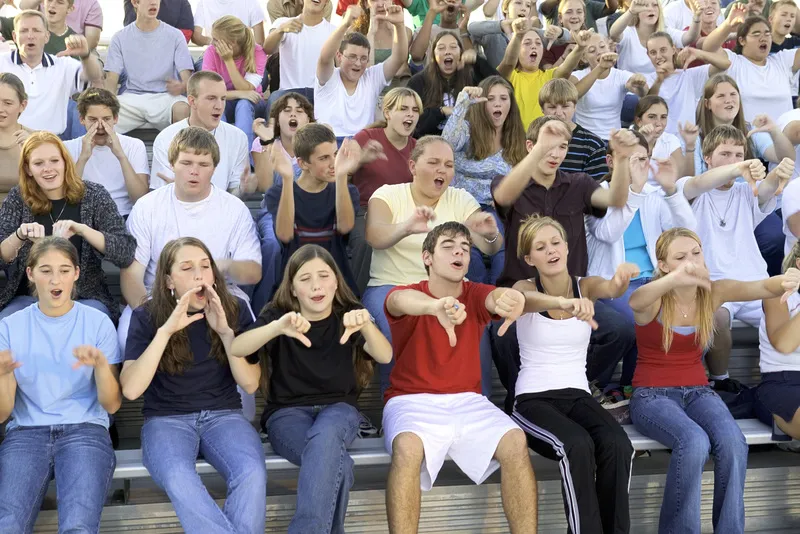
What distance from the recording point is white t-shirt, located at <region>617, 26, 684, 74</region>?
20.7 ft

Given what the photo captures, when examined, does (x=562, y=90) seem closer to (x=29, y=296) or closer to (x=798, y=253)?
(x=798, y=253)

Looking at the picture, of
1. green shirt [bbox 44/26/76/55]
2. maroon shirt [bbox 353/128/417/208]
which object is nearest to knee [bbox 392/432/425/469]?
maroon shirt [bbox 353/128/417/208]

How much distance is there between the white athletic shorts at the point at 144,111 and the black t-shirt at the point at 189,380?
236cm

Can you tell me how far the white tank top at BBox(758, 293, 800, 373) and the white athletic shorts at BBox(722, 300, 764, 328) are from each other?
1.26 ft

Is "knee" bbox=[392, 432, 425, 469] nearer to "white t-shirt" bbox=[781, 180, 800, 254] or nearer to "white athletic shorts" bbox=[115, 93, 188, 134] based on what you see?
"white t-shirt" bbox=[781, 180, 800, 254]

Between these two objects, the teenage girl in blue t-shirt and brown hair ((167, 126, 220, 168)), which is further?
brown hair ((167, 126, 220, 168))

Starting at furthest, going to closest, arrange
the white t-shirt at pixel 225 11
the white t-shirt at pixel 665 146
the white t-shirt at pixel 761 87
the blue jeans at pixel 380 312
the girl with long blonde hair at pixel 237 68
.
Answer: the white t-shirt at pixel 225 11 → the white t-shirt at pixel 761 87 → the girl with long blonde hair at pixel 237 68 → the white t-shirt at pixel 665 146 → the blue jeans at pixel 380 312

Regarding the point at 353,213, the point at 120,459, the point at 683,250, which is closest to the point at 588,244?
the point at 683,250

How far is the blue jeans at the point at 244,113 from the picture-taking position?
205 inches

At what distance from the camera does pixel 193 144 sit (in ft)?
12.1

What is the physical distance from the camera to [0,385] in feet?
9.77

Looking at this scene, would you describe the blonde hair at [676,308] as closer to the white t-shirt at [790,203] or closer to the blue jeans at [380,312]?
the white t-shirt at [790,203]

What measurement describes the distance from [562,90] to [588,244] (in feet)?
3.47

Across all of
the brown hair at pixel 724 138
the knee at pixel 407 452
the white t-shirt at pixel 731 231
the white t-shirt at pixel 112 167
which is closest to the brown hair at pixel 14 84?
the white t-shirt at pixel 112 167
